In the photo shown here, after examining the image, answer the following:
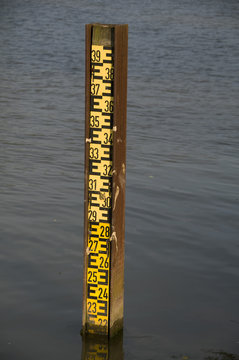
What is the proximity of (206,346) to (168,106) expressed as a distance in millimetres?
10804

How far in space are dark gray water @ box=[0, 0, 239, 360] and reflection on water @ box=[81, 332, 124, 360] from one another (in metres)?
0.06

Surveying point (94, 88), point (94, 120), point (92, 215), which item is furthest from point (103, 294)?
point (94, 88)

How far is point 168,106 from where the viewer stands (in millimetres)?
16062

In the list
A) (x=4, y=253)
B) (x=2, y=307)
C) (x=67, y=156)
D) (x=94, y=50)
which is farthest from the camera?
(x=67, y=156)

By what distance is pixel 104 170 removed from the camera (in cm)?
519

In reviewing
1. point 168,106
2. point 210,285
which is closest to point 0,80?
point 168,106

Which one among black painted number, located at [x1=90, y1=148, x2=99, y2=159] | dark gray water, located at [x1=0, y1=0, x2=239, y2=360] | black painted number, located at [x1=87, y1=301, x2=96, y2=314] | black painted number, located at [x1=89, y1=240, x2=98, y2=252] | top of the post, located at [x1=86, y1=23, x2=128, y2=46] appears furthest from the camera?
dark gray water, located at [x1=0, y1=0, x2=239, y2=360]

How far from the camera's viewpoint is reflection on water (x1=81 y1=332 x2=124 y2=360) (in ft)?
18.0

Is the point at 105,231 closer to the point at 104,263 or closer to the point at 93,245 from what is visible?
the point at 93,245

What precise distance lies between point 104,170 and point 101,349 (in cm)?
139

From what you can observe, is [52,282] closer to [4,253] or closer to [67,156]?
[4,253]

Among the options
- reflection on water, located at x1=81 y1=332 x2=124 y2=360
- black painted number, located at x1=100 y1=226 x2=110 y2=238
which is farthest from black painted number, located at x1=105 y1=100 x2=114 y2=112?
reflection on water, located at x1=81 y1=332 x2=124 y2=360

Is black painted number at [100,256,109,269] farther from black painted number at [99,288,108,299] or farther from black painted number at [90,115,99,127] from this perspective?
black painted number at [90,115,99,127]

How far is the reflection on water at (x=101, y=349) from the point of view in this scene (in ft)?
18.0
